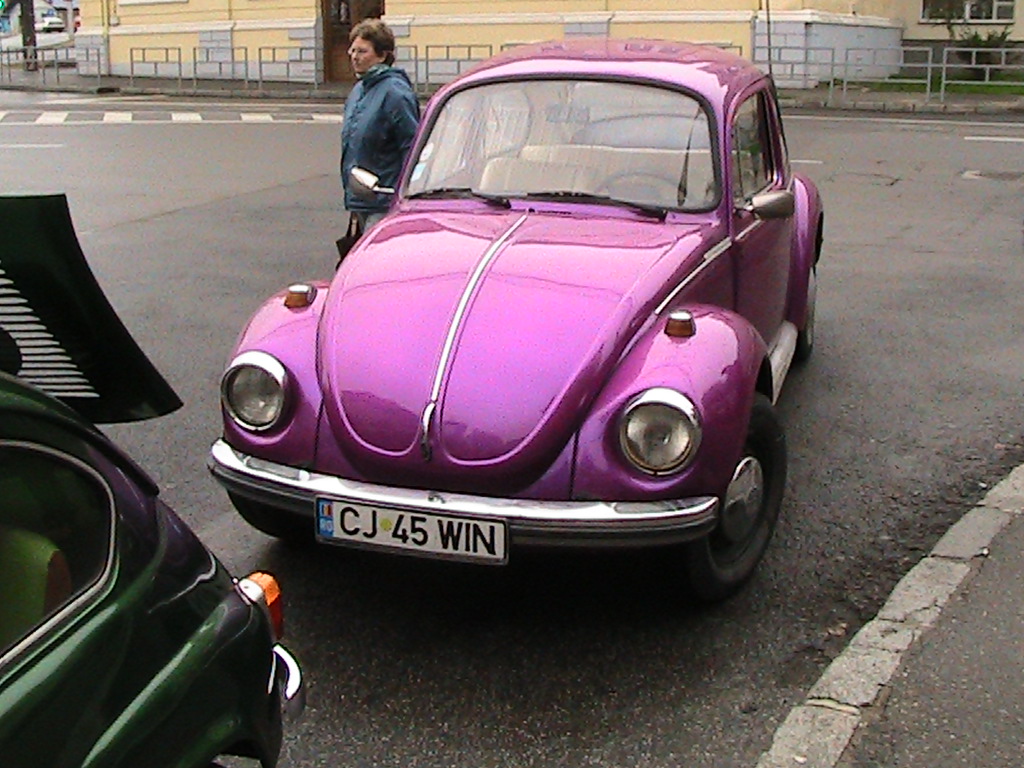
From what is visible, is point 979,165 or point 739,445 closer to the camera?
point 739,445

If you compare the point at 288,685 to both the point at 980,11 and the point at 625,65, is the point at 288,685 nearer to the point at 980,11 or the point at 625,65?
the point at 625,65

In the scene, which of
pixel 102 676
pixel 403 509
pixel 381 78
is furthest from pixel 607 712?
pixel 381 78

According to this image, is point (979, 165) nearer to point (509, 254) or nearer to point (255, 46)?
point (509, 254)

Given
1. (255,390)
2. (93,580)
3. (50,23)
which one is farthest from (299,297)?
(50,23)

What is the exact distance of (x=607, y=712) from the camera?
3.71m

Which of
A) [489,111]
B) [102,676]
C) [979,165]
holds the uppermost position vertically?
[489,111]

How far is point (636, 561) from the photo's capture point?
454cm

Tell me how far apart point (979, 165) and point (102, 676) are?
15222mm

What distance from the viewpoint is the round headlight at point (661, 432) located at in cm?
386

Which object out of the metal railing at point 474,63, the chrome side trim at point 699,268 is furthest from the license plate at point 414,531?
the metal railing at point 474,63

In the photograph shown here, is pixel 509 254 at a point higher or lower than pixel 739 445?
higher

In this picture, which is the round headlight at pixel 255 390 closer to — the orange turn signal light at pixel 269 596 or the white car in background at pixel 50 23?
the orange turn signal light at pixel 269 596

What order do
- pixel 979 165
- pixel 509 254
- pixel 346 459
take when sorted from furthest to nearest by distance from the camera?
pixel 979 165, pixel 509 254, pixel 346 459

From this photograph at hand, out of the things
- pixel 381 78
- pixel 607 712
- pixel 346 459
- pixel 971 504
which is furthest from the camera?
pixel 381 78
